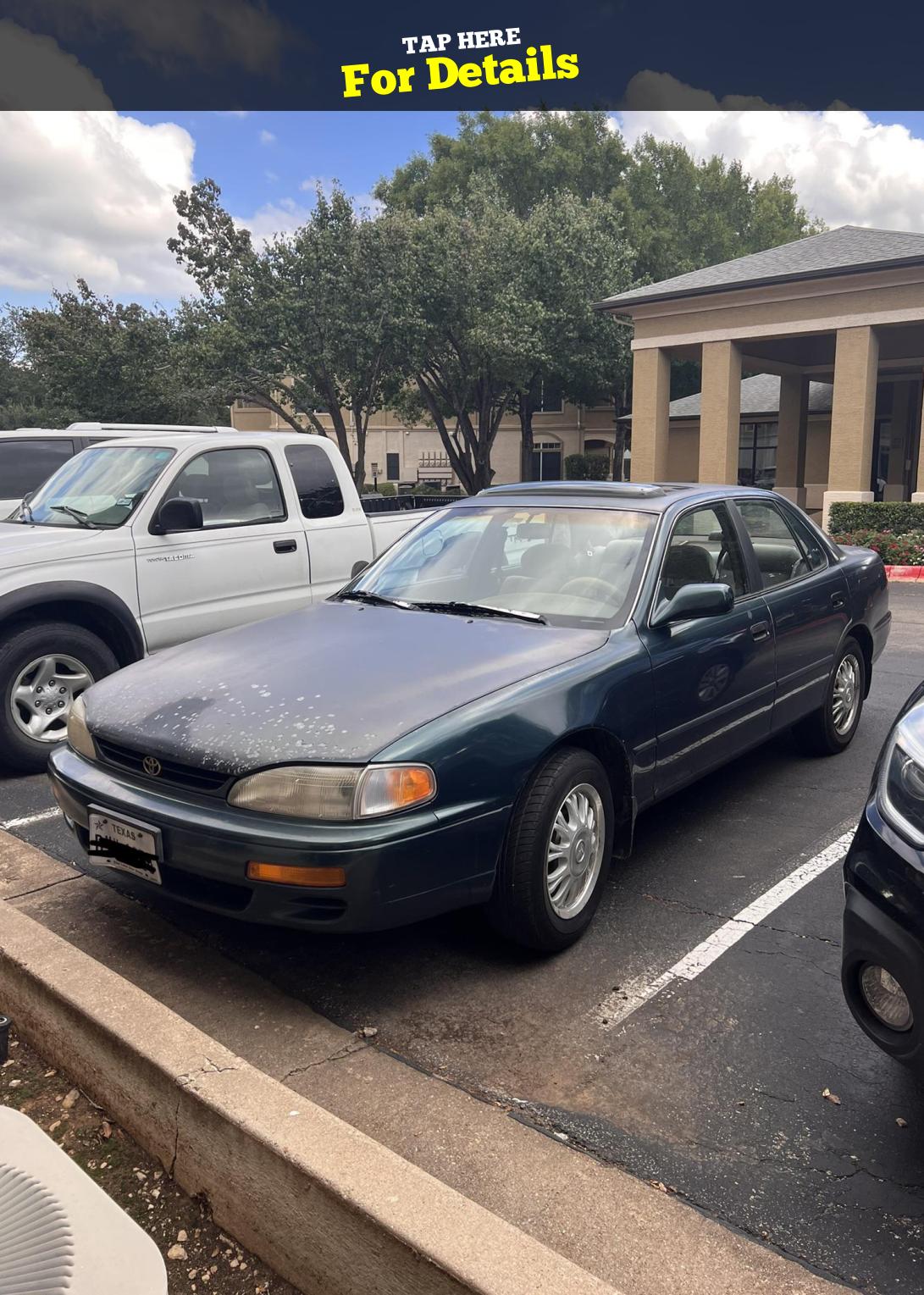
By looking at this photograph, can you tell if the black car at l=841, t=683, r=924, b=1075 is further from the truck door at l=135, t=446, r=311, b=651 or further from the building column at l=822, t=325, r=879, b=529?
the building column at l=822, t=325, r=879, b=529

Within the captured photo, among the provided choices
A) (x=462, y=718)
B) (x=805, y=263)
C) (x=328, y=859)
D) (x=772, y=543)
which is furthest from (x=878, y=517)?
(x=328, y=859)

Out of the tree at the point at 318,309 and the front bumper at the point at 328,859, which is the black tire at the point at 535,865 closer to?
the front bumper at the point at 328,859

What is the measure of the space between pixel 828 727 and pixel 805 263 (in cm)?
1995

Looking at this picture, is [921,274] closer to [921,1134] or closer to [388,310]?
[388,310]

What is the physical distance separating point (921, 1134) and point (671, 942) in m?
1.18

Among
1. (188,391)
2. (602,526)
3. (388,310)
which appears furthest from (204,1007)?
(188,391)

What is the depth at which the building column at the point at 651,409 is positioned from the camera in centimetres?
2556

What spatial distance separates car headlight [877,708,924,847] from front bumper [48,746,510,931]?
121 cm

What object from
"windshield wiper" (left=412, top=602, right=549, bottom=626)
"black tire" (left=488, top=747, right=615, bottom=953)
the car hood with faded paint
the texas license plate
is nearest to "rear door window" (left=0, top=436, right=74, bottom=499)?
the car hood with faded paint

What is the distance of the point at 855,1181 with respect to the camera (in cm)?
259

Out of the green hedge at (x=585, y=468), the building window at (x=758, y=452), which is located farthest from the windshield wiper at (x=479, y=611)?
the green hedge at (x=585, y=468)

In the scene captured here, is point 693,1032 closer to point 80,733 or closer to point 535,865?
point 535,865

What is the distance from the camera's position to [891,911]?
249 cm

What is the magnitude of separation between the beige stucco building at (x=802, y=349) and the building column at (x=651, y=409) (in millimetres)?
29
